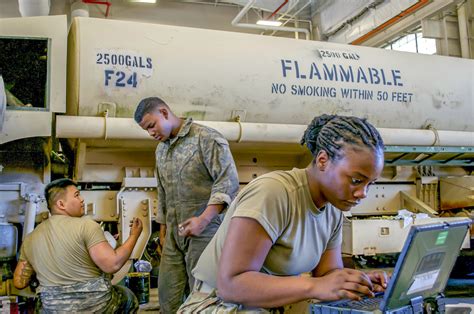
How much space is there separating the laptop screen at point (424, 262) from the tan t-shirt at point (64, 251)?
4.94ft

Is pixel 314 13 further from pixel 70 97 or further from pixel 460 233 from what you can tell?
pixel 460 233

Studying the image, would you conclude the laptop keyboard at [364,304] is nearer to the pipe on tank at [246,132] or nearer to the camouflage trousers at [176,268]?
the camouflage trousers at [176,268]

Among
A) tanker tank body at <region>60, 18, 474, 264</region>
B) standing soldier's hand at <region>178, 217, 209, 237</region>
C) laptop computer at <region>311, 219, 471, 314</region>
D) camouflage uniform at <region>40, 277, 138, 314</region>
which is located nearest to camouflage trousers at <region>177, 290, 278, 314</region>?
laptop computer at <region>311, 219, 471, 314</region>

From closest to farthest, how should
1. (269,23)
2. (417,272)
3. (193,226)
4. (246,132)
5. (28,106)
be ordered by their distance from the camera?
1. (417,272)
2. (193,226)
3. (28,106)
4. (246,132)
5. (269,23)

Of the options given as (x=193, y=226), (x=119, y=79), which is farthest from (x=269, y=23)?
(x=193, y=226)

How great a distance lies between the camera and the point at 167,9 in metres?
7.98

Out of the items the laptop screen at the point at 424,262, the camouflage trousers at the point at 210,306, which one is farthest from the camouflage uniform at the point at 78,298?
the laptop screen at the point at 424,262

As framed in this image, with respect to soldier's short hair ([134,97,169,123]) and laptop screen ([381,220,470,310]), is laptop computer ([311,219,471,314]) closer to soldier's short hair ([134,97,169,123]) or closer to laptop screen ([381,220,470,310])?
laptop screen ([381,220,470,310])

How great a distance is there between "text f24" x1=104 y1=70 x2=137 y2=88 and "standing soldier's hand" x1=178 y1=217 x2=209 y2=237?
3.68 ft

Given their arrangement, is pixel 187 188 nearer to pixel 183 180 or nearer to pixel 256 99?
pixel 183 180

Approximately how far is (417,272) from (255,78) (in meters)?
2.29

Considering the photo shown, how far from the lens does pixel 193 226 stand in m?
2.19

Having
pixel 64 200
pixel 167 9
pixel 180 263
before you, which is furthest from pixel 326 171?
pixel 167 9

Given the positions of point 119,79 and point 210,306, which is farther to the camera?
point 119,79
